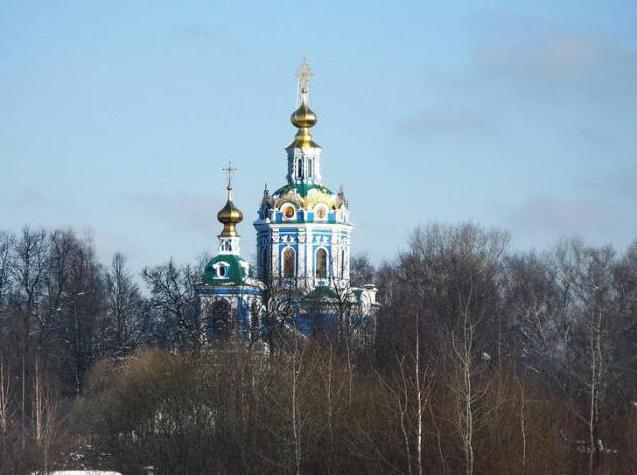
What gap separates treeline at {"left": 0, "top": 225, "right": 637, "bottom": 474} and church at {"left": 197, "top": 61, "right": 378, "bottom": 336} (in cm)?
125

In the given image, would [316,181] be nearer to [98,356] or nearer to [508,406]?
[98,356]

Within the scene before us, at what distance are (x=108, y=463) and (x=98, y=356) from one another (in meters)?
21.1

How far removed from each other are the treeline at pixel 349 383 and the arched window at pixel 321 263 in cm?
271

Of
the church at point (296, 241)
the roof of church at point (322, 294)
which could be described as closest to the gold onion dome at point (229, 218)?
the church at point (296, 241)

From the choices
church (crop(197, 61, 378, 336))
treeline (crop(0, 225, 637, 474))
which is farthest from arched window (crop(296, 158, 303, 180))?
treeline (crop(0, 225, 637, 474))

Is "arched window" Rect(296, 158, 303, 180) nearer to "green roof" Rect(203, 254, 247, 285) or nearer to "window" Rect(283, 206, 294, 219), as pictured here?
"window" Rect(283, 206, 294, 219)

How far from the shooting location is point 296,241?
6328 cm

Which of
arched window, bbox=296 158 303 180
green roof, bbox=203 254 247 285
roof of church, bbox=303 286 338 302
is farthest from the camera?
arched window, bbox=296 158 303 180

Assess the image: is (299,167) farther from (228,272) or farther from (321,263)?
(228,272)

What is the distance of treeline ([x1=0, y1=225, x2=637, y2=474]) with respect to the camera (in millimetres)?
31297

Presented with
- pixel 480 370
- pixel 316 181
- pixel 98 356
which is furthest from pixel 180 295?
pixel 480 370

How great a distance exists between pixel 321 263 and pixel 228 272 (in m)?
2.90

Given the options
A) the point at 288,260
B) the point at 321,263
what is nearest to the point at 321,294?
the point at 321,263

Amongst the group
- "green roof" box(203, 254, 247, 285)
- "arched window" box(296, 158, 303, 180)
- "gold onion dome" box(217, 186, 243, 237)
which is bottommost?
"green roof" box(203, 254, 247, 285)
